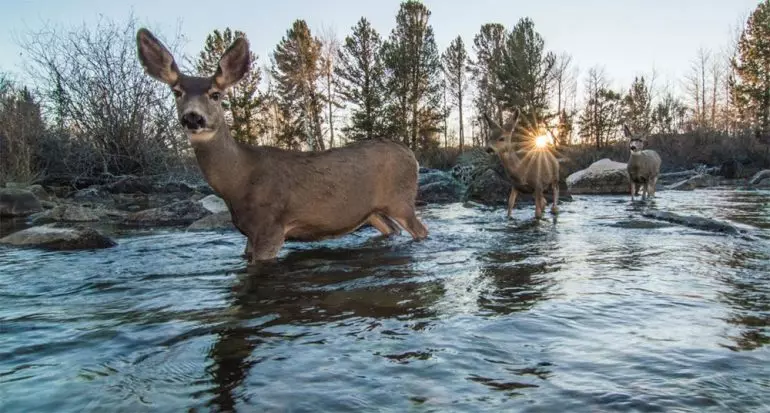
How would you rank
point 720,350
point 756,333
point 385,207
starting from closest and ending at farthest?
point 720,350
point 756,333
point 385,207

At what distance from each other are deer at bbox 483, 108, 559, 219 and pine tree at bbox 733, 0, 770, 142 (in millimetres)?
45130

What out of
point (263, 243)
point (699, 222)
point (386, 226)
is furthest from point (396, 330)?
point (699, 222)

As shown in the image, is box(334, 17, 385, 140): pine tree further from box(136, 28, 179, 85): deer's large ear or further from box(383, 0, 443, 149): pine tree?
box(136, 28, 179, 85): deer's large ear

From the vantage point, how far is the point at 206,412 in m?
2.86

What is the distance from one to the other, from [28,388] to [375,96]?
47.7 metres

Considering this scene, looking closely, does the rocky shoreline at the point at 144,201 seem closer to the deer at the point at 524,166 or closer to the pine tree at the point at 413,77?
the deer at the point at 524,166

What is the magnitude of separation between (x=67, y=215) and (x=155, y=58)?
822 cm

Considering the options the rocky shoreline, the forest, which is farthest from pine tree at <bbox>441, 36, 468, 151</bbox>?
the rocky shoreline

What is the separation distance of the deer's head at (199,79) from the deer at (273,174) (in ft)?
0.03

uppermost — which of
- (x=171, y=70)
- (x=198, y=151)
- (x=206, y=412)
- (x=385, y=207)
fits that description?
(x=171, y=70)

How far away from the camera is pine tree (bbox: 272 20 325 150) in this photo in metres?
51.4

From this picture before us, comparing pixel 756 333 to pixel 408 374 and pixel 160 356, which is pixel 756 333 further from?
pixel 160 356

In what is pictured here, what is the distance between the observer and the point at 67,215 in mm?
13320

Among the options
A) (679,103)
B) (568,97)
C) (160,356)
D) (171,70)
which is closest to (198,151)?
(171,70)
